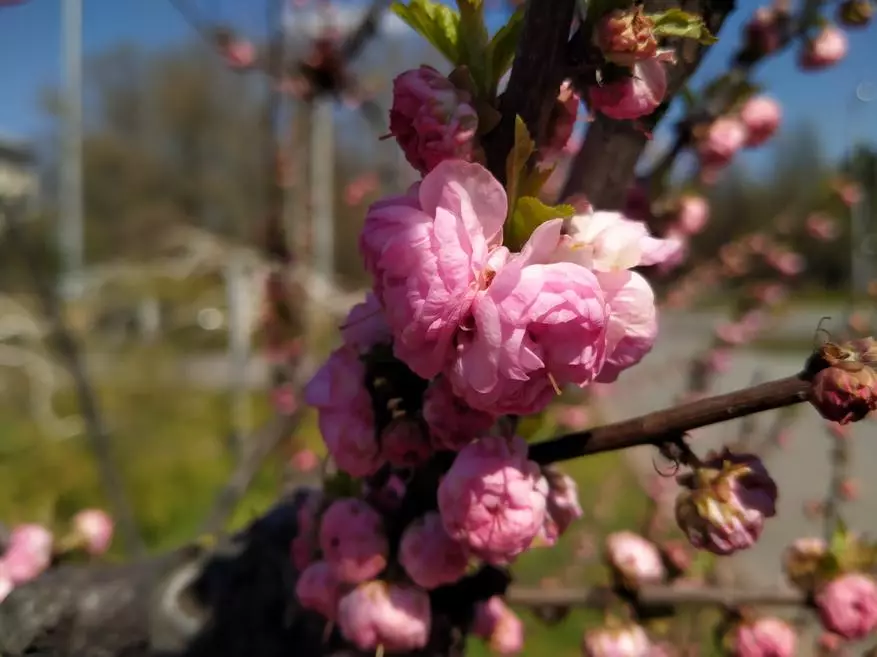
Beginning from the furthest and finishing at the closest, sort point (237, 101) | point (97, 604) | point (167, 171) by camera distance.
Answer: point (167, 171) < point (237, 101) < point (97, 604)

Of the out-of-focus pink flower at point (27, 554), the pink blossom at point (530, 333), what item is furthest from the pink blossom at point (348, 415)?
the out-of-focus pink flower at point (27, 554)

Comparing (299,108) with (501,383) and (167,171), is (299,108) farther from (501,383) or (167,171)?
(167,171)

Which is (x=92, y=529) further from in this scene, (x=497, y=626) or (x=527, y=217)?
(x=527, y=217)

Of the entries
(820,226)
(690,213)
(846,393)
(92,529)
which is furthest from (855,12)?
(820,226)

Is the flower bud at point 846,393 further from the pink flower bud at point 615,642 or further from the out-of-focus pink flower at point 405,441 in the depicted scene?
the pink flower bud at point 615,642

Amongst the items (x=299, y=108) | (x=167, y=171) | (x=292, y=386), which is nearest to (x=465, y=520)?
(x=292, y=386)

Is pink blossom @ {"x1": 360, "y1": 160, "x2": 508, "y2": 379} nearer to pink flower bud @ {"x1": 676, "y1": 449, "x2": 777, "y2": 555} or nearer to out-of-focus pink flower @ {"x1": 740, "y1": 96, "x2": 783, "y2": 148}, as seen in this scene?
pink flower bud @ {"x1": 676, "y1": 449, "x2": 777, "y2": 555}
